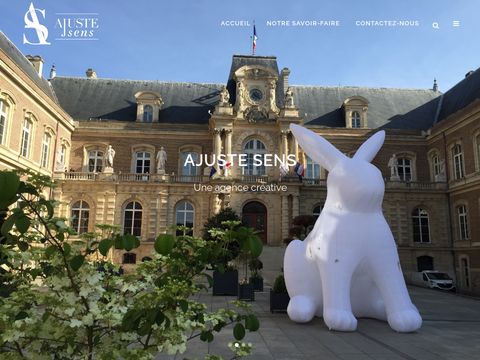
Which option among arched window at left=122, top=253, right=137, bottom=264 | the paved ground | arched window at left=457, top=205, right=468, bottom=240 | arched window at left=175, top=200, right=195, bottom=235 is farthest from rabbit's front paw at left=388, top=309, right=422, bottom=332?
arched window at left=457, top=205, right=468, bottom=240

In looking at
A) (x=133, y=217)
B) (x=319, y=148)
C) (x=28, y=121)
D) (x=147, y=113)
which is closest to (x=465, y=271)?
(x=319, y=148)

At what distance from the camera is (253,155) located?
28656mm

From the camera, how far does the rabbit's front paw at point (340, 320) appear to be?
9070mm

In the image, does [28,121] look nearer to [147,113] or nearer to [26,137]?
[26,137]

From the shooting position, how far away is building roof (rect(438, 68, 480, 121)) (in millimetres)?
27406

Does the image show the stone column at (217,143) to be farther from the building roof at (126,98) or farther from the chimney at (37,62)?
the chimney at (37,62)

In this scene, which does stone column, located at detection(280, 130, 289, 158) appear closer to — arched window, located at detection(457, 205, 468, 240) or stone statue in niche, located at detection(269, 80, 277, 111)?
stone statue in niche, located at detection(269, 80, 277, 111)

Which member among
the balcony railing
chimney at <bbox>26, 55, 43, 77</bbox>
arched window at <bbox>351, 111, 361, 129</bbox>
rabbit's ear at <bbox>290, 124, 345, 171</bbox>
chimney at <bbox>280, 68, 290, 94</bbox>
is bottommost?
rabbit's ear at <bbox>290, 124, 345, 171</bbox>

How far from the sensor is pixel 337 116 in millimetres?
31984

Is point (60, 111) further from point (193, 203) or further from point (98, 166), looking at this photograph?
point (193, 203)

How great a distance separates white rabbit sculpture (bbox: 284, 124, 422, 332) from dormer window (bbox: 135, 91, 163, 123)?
69.5ft

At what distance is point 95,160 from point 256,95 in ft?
39.9

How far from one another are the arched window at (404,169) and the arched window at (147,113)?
18353mm

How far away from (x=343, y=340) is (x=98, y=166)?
24300mm
